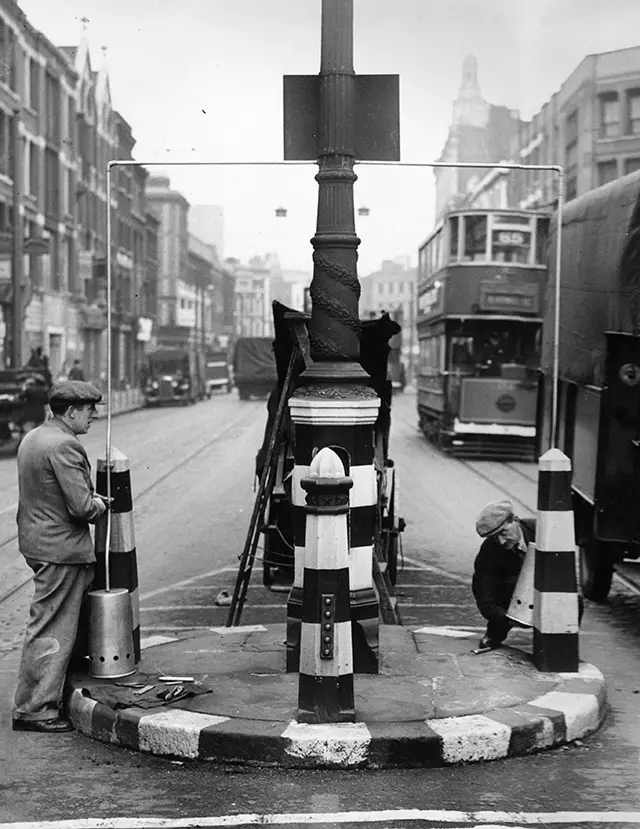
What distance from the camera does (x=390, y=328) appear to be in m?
8.66

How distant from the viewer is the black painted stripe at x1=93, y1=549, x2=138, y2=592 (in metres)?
6.31

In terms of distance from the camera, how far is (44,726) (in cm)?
580

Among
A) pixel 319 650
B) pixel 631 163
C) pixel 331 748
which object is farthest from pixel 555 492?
pixel 631 163

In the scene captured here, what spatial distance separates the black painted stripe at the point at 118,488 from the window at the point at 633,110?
47.4 meters

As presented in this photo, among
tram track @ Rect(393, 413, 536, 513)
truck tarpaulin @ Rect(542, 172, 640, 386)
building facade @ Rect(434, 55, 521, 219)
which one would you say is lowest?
tram track @ Rect(393, 413, 536, 513)

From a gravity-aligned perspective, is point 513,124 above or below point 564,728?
above

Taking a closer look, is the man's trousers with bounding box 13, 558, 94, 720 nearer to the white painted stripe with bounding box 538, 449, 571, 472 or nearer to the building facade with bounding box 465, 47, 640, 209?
the white painted stripe with bounding box 538, 449, 571, 472

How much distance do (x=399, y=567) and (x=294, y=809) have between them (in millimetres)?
6695

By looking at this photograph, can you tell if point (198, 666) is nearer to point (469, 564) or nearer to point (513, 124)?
point (469, 564)

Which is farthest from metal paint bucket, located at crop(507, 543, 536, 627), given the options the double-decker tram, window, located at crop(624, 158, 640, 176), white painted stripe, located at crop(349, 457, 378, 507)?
Answer: window, located at crop(624, 158, 640, 176)

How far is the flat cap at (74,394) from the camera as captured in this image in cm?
604

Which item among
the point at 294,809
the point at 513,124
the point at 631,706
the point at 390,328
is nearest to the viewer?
the point at 294,809

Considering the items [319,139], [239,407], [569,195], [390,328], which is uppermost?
[569,195]

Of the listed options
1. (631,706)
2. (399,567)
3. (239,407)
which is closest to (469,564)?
(399,567)
